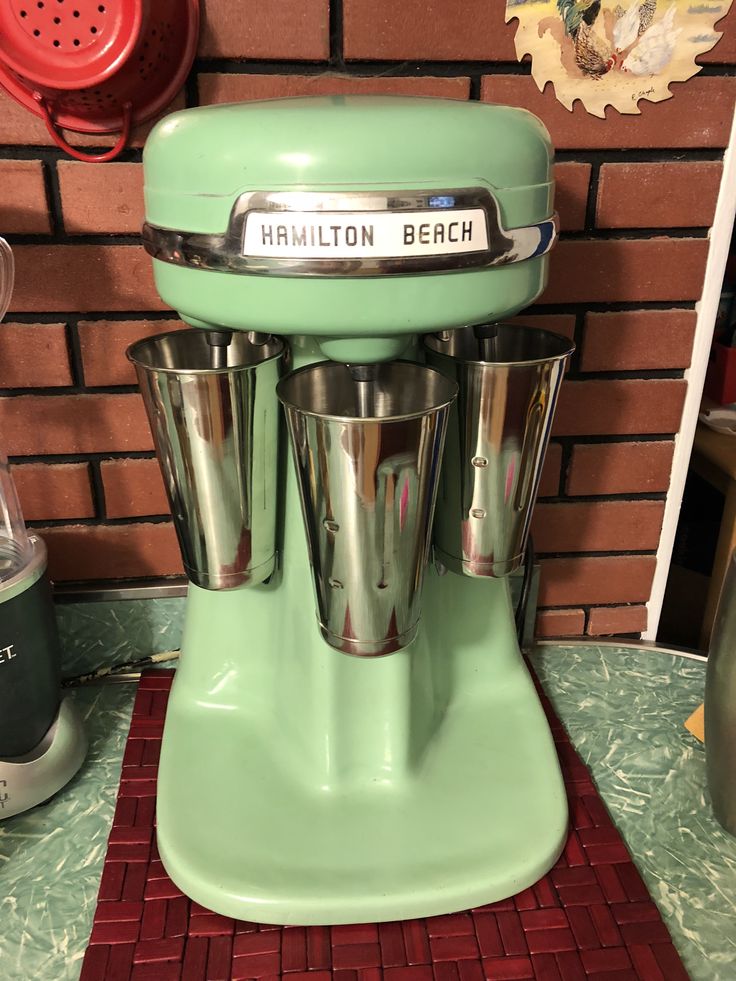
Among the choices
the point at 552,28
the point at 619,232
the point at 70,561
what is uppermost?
the point at 552,28

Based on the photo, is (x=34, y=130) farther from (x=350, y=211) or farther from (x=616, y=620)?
(x=616, y=620)

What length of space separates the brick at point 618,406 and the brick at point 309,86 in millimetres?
300

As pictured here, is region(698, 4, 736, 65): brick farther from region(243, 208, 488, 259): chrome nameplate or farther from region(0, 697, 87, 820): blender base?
region(0, 697, 87, 820): blender base

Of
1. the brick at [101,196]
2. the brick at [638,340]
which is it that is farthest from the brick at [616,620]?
the brick at [101,196]

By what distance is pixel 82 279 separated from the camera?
72 centimetres

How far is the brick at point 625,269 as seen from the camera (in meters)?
0.76

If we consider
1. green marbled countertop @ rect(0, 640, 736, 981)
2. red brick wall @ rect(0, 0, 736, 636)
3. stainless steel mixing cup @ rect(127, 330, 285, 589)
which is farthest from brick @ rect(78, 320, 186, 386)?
green marbled countertop @ rect(0, 640, 736, 981)

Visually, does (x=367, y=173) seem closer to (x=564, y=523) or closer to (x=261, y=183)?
(x=261, y=183)

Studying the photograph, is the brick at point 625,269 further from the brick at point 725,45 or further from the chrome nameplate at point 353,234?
the chrome nameplate at point 353,234

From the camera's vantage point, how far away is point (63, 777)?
0.69 meters

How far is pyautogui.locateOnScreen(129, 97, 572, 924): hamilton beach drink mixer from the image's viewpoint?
1.42 feet

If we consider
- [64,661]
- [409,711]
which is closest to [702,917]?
[409,711]

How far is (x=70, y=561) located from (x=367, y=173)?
1.82 ft

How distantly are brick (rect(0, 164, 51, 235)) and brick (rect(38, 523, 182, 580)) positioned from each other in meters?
0.29
